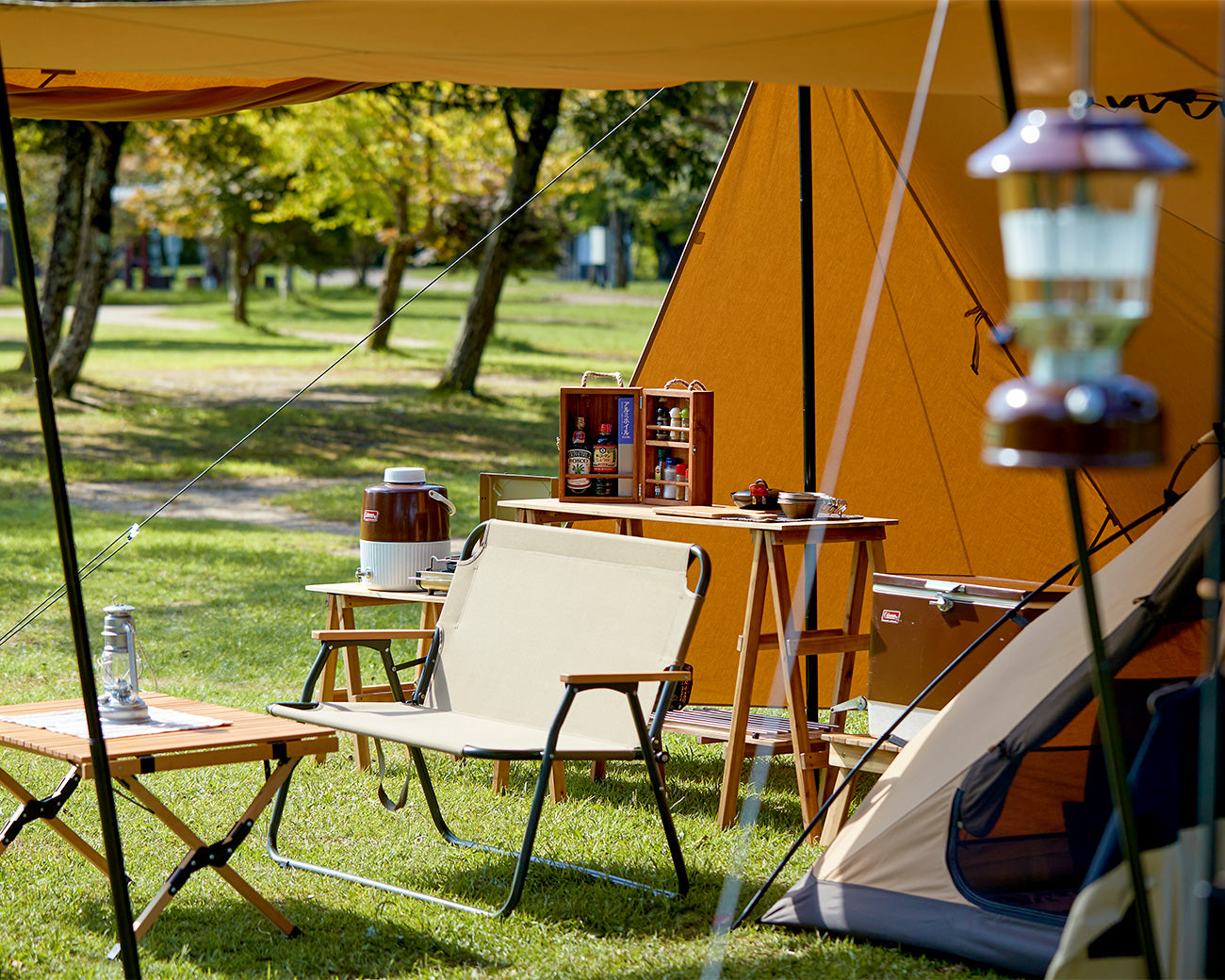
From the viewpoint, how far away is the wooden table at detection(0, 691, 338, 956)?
319cm

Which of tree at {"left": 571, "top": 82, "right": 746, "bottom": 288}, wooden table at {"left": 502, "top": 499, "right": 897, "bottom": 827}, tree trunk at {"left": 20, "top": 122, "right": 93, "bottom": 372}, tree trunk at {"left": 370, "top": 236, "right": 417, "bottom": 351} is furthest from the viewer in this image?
tree trunk at {"left": 370, "top": 236, "right": 417, "bottom": 351}

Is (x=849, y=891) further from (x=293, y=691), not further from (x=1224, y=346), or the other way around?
(x=293, y=691)

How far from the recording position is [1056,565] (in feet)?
16.6

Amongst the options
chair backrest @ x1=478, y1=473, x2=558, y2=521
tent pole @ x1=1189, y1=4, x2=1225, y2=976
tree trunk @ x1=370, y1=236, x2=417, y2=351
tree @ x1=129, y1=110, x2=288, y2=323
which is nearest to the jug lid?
chair backrest @ x1=478, y1=473, x2=558, y2=521

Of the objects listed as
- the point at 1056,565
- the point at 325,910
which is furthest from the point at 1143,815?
the point at 1056,565

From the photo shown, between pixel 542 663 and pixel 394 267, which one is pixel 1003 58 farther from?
pixel 394 267

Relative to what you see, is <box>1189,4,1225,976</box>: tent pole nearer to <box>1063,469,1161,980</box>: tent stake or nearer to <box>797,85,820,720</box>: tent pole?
<box>1063,469,1161,980</box>: tent stake

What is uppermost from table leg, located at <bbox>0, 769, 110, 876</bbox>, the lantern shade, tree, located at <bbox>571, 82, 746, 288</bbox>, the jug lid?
tree, located at <bbox>571, 82, 746, 288</bbox>

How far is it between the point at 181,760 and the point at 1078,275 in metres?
2.36

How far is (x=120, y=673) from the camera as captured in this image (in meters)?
3.58

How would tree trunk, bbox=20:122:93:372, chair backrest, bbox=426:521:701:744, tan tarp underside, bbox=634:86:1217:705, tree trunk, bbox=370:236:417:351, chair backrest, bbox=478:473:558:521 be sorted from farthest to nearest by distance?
tree trunk, bbox=370:236:417:351 → tree trunk, bbox=20:122:93:372 → chair backrest, bbox=478:473:558:521 → tan tarp underside, bbox=634:86:1217:705 → chair backrest, bbox=426:521:701:744

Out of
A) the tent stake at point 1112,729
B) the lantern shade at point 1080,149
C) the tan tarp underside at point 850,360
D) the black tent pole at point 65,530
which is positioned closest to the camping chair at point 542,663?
the black tent pole at point 65,530

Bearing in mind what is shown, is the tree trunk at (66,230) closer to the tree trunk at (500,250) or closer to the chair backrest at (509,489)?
the tree trunk at (500,250)

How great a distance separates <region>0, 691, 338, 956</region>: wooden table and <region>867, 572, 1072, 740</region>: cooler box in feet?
4.93
